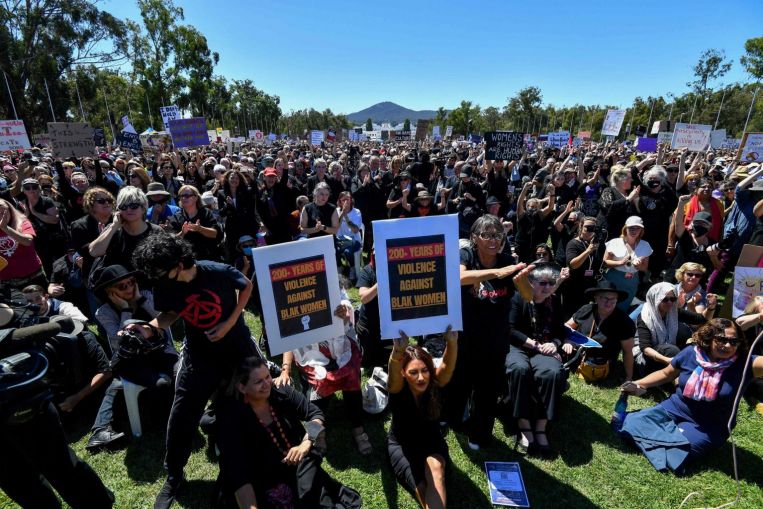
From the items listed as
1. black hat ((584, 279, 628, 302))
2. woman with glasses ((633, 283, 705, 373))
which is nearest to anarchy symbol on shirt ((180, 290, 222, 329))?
black hat ((584, 279, 628, 302))

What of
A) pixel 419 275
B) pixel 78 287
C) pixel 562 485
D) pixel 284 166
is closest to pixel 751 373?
pixel 562 485

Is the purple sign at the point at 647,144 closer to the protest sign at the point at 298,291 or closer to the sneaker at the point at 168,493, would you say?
the protest sign at the point at 298,291

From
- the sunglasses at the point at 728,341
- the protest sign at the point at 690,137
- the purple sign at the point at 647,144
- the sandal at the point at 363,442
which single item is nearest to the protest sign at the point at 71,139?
the sandal at the point at 363,442

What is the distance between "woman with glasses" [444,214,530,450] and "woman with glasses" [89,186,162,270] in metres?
3.17

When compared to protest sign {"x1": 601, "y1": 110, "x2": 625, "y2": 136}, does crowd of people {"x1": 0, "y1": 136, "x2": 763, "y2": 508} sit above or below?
below

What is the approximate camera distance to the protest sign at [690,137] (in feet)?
38.4

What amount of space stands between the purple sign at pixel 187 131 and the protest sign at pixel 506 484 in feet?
43.2

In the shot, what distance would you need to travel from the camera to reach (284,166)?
9086 mm

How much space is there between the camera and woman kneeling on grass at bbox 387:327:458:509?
3.07 meters

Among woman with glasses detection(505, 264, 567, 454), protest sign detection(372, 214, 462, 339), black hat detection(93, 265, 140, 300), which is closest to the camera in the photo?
protest sign detection(372, 214, 462, 339)

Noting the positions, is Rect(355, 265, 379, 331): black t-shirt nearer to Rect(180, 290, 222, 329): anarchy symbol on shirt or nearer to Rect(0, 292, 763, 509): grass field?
Rect(0, 292, 763, 509): grass field

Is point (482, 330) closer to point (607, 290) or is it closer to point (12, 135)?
point (607, 290)

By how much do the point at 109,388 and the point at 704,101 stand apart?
78.5m

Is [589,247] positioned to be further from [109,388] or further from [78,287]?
[78,287]
